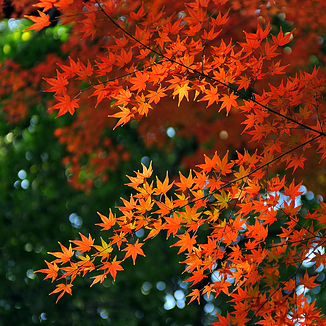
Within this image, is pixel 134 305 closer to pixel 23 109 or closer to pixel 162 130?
pixel 162 130

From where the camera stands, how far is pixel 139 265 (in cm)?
625

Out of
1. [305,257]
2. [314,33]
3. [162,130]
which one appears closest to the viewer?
[305,257]

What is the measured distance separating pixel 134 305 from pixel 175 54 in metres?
5.61

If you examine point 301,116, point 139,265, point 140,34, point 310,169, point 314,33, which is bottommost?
point 139,265

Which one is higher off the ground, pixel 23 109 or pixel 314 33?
pixel 314 33

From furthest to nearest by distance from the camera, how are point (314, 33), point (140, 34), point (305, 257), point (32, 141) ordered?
point (32, 141) → point (314, 33) → point (305, 257) → point (140, 34)

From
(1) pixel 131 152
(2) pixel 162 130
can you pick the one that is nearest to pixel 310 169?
(2) pixel 162 130

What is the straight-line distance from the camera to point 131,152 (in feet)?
21.8

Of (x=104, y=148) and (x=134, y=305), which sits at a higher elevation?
(x=104, y=148)

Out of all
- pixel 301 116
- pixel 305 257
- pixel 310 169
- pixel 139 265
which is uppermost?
pixel 301 116

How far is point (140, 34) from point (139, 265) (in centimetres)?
522

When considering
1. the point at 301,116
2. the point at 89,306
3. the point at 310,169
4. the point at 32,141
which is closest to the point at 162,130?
the point at 310,169

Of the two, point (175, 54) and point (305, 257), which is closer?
point (175, 54)

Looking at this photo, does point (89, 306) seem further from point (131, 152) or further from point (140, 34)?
point (140, 34)
